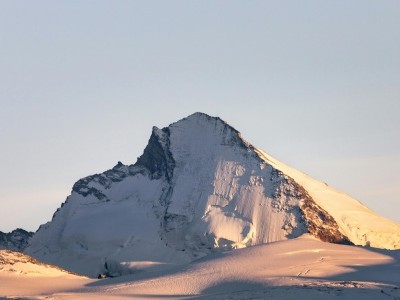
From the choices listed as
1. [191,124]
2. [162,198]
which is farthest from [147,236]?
[191,124]

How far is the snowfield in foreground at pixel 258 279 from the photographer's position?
93.7m

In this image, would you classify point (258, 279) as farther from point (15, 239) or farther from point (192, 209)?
point (15, 239)

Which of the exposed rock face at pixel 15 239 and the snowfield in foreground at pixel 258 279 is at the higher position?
the exposed rock face at pixel 15 239

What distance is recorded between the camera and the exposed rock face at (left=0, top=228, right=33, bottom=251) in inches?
7303

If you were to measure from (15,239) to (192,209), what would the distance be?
40.4 meters

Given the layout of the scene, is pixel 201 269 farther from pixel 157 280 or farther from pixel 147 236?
pixel 147 236

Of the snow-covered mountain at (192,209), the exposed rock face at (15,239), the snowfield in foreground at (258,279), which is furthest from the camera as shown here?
the exposed rock face at (15,239)

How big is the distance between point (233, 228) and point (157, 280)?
Answer: 49382mm

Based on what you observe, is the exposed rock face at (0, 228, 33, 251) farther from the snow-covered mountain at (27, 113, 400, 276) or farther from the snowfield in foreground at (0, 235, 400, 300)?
the snowfield in foreground at (0, 235, 400, 300)

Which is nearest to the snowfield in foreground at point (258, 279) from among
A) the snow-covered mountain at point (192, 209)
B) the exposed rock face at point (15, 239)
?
the snow-covered mountain at point (192, 209)

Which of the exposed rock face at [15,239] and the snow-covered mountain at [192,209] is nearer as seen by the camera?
the snow-covered mountain at [192,209]

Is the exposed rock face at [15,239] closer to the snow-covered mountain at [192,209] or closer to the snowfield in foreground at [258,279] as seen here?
the snow-covered mountain at [192,209]

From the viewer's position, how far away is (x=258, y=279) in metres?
102

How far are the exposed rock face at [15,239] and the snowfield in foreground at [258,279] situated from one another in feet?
235
